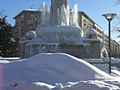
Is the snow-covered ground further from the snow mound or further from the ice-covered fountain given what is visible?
the ice-covered fountain

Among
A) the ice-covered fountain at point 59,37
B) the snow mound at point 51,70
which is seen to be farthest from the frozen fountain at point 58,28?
the snow mound at point 51,70

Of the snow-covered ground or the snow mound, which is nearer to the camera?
the snow-covered ground

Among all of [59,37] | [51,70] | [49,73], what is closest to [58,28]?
[59,37]

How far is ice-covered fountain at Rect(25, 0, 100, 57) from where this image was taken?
38.8 meters

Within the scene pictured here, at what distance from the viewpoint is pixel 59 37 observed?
4119 centimetres

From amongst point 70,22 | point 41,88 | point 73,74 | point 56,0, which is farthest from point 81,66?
point 70,22

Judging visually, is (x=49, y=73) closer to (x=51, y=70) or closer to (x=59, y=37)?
(x=51, y=70)

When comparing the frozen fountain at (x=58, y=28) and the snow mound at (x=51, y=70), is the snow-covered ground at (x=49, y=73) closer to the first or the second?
the snow mound at (x=51, y=70)

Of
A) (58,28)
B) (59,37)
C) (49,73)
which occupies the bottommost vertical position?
(49,73)

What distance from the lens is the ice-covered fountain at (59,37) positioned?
38844 mm

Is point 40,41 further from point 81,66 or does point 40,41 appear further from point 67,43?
point 81,66

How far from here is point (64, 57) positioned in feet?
41.7

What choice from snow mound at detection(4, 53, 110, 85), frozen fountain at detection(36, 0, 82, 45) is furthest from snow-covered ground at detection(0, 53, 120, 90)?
frozen fountain at detection(36, 0, 82, 45)

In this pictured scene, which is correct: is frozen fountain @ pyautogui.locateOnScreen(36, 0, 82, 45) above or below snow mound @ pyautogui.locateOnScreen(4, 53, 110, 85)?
above
